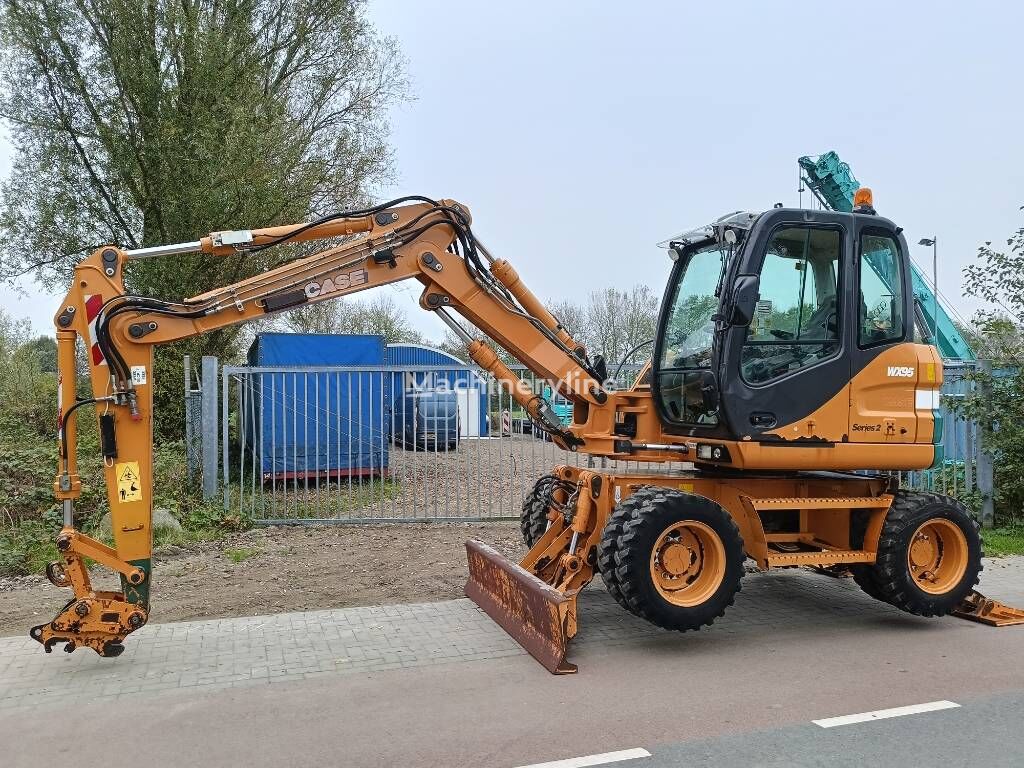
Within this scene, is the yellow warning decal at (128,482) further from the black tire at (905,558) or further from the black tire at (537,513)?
the black tire at (905,558)

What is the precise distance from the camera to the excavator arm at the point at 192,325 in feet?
17.1

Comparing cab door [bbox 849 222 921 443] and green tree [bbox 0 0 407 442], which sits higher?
green tree [bbox 0 0 407 442]

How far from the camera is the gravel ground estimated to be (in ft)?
22.9

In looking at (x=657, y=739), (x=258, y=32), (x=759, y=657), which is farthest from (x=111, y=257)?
(x=258, y=32)

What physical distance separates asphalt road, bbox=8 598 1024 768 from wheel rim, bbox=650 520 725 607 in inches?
17.2

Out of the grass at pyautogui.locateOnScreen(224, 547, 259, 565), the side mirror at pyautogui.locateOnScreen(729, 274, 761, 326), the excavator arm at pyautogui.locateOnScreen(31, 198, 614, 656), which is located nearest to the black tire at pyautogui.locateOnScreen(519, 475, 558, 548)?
the excavator arm at pyautogui.locateOnScreen(31, 198, 614, 656)

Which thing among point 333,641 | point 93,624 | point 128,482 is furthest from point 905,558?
point 93,624

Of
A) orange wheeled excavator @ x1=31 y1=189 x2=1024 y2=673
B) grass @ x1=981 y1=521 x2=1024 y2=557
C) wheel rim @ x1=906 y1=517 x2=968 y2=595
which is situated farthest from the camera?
grass @ x1=981 y1=521 x2=1024 y2=557

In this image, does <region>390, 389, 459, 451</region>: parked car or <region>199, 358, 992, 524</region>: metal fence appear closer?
<region>199, 358, 992, 524</region>: metal fence

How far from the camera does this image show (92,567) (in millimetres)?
8156

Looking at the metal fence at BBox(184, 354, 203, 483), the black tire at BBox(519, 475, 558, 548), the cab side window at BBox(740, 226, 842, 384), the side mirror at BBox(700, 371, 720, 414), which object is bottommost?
the black tire at BBox(519, 475, 558, 548)

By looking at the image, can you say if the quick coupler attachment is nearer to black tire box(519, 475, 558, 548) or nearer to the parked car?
black tire box(519, 475, 558, 548)

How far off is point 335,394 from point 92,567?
4088 millimetres

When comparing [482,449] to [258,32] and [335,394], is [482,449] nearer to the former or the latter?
A: [335,394]
